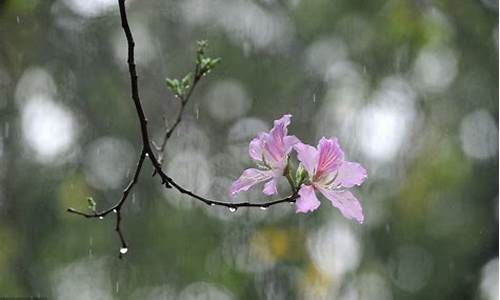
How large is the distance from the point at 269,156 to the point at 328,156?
4cm

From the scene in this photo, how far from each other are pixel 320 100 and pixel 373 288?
312 mm

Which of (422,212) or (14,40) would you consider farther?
(422,212)

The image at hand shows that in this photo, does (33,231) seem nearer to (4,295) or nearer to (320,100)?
(4,295)

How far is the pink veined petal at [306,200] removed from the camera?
504 mm

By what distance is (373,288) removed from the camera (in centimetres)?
129

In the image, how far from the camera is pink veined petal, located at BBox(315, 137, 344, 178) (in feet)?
1.70

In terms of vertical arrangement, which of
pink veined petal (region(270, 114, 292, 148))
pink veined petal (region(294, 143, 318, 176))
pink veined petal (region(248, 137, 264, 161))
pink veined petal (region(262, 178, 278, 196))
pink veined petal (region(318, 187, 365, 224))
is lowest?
pink veined petal (region(318, 187, 365, 224))

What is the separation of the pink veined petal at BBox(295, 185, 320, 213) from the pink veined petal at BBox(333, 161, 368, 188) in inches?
0.8

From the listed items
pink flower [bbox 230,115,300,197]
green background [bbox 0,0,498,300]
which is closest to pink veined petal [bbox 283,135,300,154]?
pink flower [bbox 230,115,300,197]

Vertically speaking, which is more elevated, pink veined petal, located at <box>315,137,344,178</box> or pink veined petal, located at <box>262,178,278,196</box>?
pink veined petal, located at <box>315,137,344,178</box>

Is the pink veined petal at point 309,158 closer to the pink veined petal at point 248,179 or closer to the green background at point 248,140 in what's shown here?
the pink veined petal at point 248,179

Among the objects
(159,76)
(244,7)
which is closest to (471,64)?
(244,7)

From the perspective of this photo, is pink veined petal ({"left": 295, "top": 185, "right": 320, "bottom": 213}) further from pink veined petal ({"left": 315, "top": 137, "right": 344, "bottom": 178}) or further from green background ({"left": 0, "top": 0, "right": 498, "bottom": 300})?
green background ({"left": 0, "top": 0, "right": 498, "bottom": 300})

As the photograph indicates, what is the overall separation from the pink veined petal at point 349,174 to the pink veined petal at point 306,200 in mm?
21
